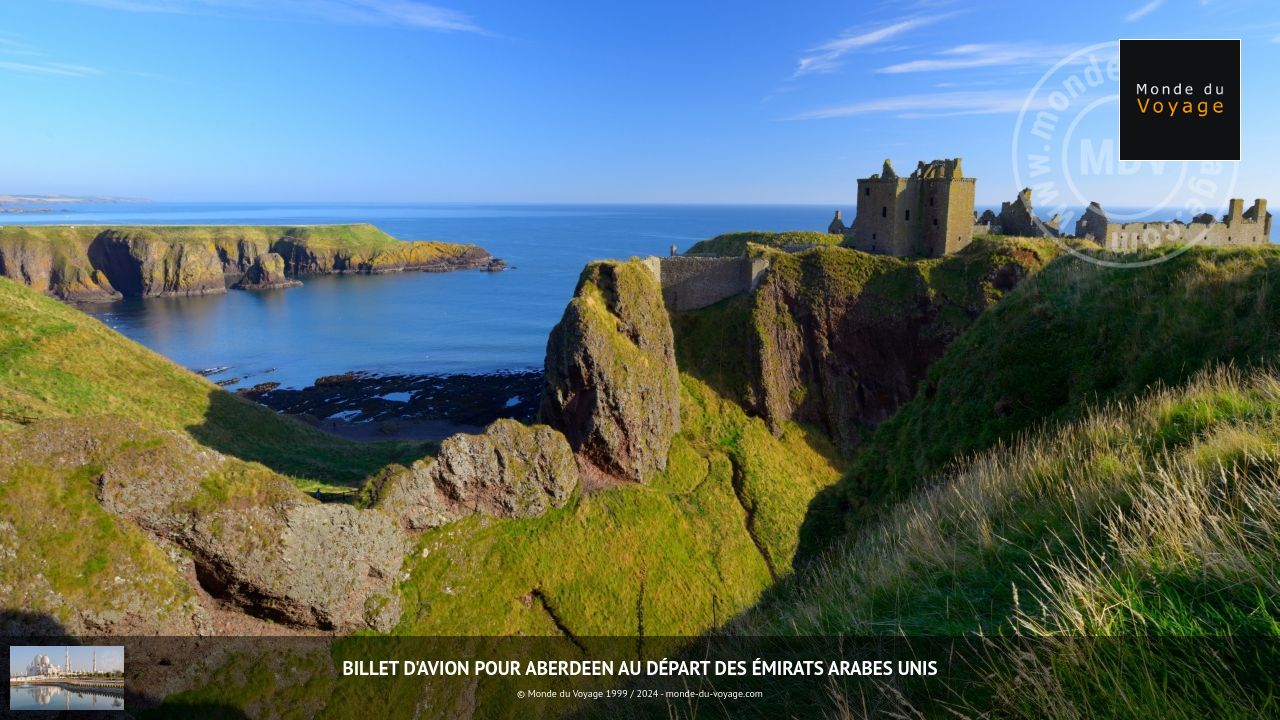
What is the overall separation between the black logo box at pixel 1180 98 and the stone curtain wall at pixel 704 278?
3334 centimetres

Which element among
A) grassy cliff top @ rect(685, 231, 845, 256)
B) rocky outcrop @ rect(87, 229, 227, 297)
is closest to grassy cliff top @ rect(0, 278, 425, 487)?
grassy cliff top @ rect(685, 231, 845, 256)

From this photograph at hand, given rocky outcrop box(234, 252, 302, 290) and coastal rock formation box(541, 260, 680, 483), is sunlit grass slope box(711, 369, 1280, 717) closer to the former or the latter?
coastal rock formation box(541, 260, 680, 483)

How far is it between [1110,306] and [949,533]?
11169 millimetres

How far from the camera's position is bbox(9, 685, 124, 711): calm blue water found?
1195 cm

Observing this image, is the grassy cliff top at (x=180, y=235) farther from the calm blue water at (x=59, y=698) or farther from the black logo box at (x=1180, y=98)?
the black logo box at (x=1180, y=98)

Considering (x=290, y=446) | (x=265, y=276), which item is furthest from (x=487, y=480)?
(x=265, y=276)

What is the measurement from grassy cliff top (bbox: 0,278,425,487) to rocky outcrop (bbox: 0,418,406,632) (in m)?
11.9

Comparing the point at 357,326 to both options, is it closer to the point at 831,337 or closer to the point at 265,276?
the point at 265,276

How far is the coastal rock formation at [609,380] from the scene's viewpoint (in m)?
32.0

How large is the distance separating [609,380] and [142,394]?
2541cm

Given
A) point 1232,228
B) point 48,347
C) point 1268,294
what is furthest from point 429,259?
point 1268,294

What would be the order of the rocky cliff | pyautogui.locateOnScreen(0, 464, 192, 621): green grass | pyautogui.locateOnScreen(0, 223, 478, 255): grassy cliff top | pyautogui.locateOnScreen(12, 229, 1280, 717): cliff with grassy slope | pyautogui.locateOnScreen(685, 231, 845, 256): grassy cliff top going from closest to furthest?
pyautogui.locateOnScreen(12, 229, 1280, 717): cliff with grassy slope
pyautogui.locateOnScreen(0, 464, 192, 621): green grass
the rocky cliff
pyautogui.locateOnScreen(685, 231, 845, 256): grassy cliff top
pyautogui.locateOnScreen(0, 223, 478, 255): grassy cliff top

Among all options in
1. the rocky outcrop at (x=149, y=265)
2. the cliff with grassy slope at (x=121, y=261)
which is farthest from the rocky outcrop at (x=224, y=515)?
the cliff with grassy slope at (x=121, y=261)

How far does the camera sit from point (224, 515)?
16094mm
